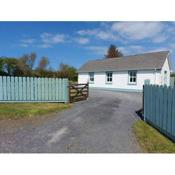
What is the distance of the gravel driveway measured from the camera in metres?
5.14

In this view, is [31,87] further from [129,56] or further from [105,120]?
[129,56]

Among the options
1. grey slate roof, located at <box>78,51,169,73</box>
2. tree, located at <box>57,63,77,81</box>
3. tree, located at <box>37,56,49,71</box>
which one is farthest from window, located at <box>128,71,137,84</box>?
tree, located at <box>37,56,49,71</box>

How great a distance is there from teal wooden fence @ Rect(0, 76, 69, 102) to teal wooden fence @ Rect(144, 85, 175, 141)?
620 centimetres

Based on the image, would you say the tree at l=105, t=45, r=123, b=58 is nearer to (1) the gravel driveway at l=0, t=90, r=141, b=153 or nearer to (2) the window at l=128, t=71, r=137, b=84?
(2) the window at l=128, t=71, r=137, b=84

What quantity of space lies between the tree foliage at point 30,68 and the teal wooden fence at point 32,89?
16.9 meters

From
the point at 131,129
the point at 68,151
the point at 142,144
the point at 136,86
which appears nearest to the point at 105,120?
the point at 131,129

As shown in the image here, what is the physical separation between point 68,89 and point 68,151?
8213 mm

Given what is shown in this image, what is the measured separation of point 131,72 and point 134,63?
64.9 inches

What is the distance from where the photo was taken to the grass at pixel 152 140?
17.1 ft

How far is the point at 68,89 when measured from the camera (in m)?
13.0

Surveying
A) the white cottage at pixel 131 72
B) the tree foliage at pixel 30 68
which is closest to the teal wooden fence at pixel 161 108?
the white cottage at pixel 131 72

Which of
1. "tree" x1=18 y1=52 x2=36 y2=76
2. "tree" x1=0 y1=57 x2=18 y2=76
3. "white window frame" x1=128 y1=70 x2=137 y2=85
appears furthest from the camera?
"tree" x1=18 y1=52 x2=36 y2=76

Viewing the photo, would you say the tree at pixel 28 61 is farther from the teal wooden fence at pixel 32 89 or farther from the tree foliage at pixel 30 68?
the teal wooden fence at pixel 32 89

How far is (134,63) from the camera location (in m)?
25.5
